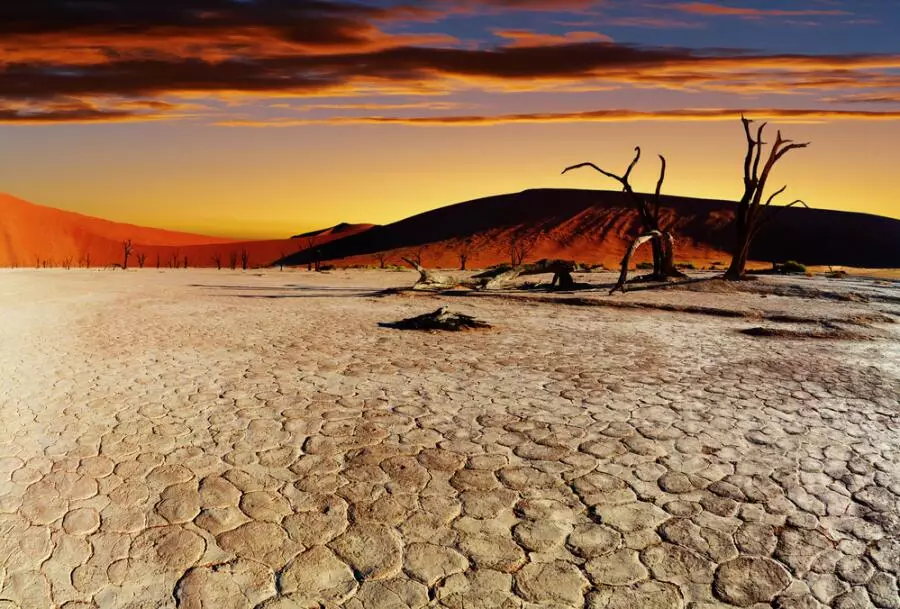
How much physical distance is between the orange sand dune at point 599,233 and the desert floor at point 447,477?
46901 millimetres

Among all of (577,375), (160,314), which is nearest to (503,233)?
(160,314)

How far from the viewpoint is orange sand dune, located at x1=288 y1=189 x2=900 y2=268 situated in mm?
59656

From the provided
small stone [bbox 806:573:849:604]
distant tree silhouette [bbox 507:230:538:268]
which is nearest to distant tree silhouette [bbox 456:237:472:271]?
distant tree silhouette [bbox 507:230:538:268]

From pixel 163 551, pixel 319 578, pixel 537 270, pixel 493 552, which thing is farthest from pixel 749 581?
pixel 537 270

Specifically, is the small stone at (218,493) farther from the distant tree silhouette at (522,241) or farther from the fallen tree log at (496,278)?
the distant tree silhouette at (522,241)

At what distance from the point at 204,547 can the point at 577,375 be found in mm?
4648

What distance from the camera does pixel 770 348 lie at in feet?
29.0

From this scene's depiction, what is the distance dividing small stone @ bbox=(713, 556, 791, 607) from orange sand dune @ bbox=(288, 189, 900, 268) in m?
50.4

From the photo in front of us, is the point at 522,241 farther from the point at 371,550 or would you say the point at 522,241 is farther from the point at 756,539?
the point at 371,550

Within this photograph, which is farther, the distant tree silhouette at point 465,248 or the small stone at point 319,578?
the distant tree silhouette at point 465,248

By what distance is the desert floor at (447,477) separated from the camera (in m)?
2.93

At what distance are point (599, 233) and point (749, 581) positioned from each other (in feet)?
210

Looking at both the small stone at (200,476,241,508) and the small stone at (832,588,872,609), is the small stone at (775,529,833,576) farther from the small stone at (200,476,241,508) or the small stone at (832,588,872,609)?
the small stone at (200,476,241,508)

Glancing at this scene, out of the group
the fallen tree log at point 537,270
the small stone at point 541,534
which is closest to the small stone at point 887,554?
the small stone at point 541,534
